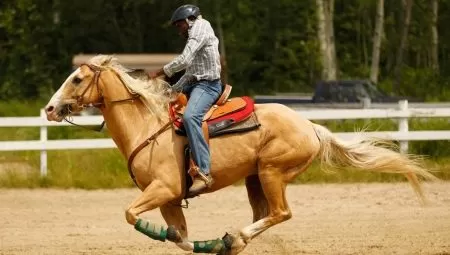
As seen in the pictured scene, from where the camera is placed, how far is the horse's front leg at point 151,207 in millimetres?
11164

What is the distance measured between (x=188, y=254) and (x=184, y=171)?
4.62 ft

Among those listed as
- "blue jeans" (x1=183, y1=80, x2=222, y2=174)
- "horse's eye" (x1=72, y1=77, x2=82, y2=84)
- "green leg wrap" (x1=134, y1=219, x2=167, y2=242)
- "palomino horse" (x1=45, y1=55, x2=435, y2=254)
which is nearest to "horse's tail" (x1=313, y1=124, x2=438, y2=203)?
"palomino horse" (x1=45, y1=55, x2=435, y2=254)

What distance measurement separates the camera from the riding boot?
37.3 feet

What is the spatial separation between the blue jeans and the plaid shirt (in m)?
0.08

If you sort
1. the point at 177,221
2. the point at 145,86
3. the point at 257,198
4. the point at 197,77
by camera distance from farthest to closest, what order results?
the point at 257,198
the point at 145,86
the point at 177,221
the point at 197,77

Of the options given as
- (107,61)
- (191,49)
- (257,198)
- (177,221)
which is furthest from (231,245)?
(107,61)

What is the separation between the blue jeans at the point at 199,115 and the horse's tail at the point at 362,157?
1.18 meters

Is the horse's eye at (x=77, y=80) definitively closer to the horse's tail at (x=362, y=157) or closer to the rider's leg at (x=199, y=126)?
the rider's leg at (x=199, y=126)

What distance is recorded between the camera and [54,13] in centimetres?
5688

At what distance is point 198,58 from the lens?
1163 centimetres

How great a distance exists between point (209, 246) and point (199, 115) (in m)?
1.21

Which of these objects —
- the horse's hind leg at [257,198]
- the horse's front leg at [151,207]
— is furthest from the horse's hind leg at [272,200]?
the horse's front leg at [151,207]

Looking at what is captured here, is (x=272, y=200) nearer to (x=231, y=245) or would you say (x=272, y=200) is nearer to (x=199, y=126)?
(x=231, y=245)

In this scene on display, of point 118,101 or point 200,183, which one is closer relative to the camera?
point 200,183
